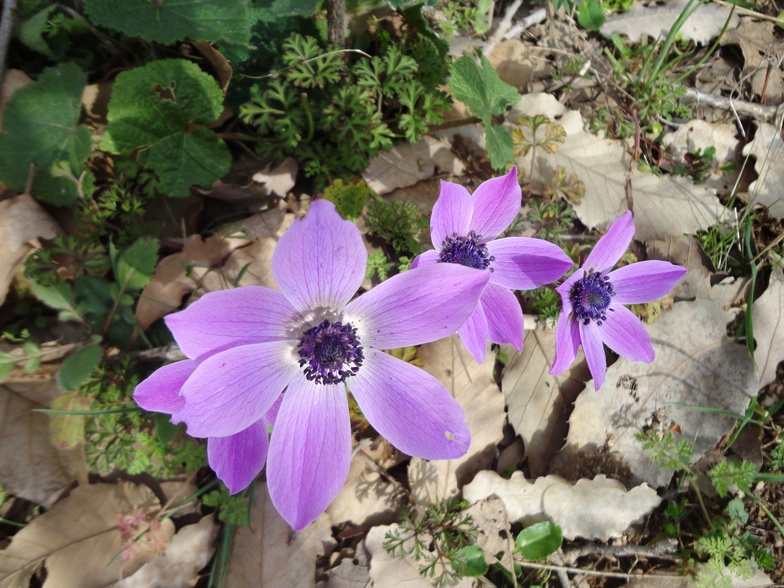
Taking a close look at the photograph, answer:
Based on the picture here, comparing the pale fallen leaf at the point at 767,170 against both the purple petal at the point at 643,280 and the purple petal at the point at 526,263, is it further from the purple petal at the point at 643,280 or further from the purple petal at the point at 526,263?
the purple petal at the point at 526,263

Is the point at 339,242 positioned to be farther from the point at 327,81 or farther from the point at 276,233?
the point at 327,81

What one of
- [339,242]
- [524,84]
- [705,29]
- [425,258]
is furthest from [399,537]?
[705,29]

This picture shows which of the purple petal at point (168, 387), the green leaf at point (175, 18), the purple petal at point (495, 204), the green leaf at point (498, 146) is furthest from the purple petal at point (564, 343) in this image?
the green leaf at point (175, 18)

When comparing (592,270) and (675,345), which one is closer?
(592,270)

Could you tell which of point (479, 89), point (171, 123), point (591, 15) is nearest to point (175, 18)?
point (171, 123)

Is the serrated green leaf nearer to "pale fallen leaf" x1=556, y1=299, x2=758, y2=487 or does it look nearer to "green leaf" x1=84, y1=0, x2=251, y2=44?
"green leaf" x1=84, y1=0, x2=251, y2=44

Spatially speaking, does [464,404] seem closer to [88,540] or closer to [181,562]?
[181,562]
